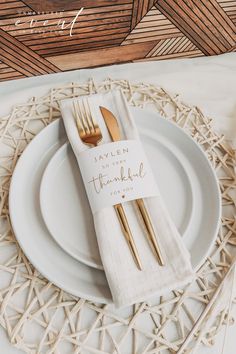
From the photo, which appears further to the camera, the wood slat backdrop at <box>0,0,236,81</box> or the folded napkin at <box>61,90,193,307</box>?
the wood slat backdrop at <box>0,0,236,81</box>

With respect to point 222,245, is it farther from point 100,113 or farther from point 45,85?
point 45,85

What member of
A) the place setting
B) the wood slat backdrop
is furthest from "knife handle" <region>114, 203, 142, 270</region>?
the wood slat backdrop

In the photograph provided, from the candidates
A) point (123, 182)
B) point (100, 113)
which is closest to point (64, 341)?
point (123, 182)

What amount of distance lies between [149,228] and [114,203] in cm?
5

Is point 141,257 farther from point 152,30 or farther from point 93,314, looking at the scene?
point 152,30

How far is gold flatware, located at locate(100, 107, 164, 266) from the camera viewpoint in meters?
0.40

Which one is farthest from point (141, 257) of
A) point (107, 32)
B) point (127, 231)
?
point (107, 32)

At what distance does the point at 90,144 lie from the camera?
18.8 inches

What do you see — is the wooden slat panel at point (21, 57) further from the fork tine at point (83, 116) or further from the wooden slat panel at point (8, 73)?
the fork tine at point (83, 116)

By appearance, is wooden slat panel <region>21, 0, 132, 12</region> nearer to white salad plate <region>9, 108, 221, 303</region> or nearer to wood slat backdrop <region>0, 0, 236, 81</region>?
wood slat backdrop <region>0, 0, 236, 81</region>

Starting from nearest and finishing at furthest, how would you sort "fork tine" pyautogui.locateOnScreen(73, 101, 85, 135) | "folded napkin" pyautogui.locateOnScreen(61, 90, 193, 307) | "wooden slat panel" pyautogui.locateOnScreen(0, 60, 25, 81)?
"folded napkin" pyautogui.locateOnScreen(61, 90, 193, 307), "fork tine" pyautogui.locateOnScreen(73, 101, 85, 135), "wooden slat panel" pyautogui.locateOnScreen(0, 60, 25, 81)

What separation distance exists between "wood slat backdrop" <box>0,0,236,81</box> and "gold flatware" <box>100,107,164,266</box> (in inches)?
6.4

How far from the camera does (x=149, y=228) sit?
42 cm

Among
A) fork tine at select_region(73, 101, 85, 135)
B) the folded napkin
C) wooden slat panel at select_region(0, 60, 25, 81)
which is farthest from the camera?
wooden slat panel at select_region(0, 60, 25, 81)
